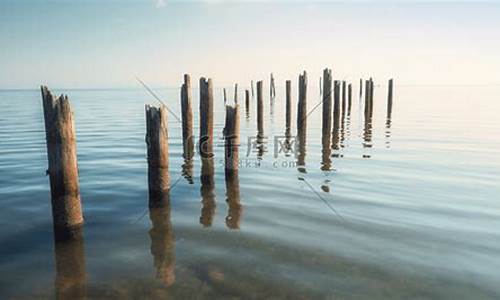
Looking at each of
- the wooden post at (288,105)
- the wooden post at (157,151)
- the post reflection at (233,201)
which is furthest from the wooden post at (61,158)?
the wooden post at (288,105)

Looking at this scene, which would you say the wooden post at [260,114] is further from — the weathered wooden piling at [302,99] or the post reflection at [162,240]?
the post reflection at [162,240]

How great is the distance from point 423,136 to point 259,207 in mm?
14417

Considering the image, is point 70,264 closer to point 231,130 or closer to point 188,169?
point 231,130

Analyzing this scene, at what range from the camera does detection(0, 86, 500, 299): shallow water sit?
191 inches

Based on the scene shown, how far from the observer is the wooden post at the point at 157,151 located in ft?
24.5

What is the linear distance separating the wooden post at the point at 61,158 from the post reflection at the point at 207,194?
222 cm

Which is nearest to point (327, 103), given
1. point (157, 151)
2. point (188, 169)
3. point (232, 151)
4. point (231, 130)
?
point (188, 169)

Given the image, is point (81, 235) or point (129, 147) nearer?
point (81, 235)

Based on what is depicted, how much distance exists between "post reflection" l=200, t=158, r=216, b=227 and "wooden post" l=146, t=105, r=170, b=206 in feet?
2.94

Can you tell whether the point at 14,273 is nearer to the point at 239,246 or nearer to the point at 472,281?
the point at 239,246

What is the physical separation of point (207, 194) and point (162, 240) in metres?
2.73

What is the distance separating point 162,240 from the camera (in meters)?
6.31

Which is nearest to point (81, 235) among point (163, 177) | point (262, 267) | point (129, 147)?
point (163, 177)

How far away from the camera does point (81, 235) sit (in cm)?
638
